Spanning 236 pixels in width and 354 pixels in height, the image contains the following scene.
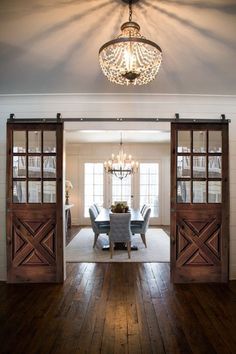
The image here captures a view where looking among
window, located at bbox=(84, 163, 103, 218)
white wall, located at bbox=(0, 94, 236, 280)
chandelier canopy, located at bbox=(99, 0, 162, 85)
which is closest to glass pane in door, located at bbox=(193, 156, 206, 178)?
white wall, located at bbox=(0, 94, 236, 280)

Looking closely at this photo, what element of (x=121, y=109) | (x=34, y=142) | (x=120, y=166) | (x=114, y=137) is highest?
(x=114, y=137)

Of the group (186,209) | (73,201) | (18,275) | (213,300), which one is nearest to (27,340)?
(18,275)

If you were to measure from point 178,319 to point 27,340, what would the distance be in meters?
1.51

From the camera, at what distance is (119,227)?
4.73 metres

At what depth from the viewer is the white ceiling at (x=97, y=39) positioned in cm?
194

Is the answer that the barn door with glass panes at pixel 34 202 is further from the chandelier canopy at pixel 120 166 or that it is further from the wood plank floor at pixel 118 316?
the chandelier canopy at pixel 120 166

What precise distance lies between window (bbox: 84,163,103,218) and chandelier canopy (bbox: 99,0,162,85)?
264 inches

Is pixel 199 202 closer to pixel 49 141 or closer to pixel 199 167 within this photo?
pixel 199 167

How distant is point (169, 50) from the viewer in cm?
249

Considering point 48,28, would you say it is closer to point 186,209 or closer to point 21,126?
point 21,126

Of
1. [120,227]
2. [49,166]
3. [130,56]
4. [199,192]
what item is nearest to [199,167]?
[199,192]

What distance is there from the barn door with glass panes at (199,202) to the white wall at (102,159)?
4888mm

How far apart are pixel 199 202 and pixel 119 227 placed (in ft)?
5.45

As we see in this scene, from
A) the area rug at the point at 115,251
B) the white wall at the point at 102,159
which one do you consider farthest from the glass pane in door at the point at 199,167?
the white wall at the point at 102,159
